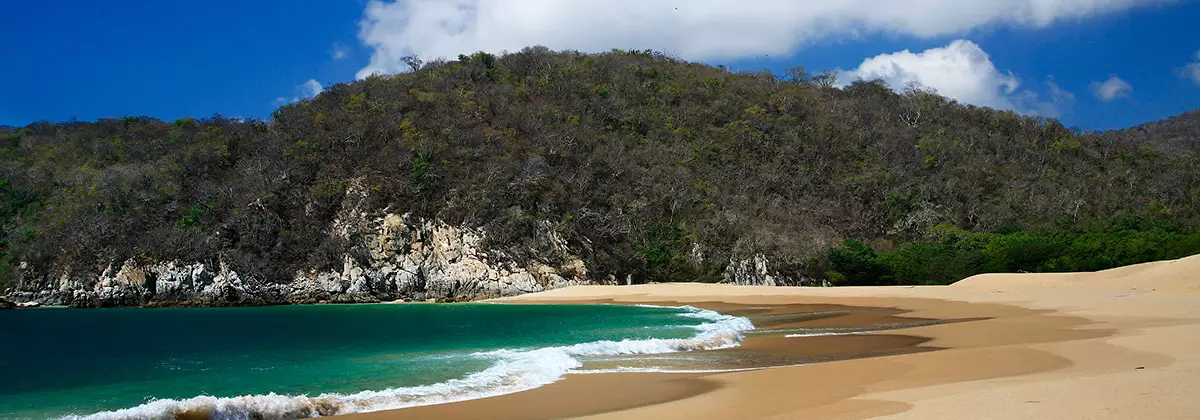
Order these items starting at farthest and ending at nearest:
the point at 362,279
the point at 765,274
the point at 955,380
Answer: the point at 765,274, the point at 362,279, the point at 955,380

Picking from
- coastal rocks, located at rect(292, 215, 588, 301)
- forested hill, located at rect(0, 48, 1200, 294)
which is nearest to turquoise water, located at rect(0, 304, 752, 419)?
coastal rocks, located at rect(292, 215, 588, 301)

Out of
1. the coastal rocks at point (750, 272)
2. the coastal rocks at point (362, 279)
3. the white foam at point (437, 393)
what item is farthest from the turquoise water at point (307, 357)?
the coastal rocks at point (750, 272)

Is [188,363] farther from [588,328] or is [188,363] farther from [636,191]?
[636,191]

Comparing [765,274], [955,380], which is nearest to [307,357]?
[955,380]

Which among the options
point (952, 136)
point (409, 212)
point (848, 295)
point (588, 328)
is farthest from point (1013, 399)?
point (952, 136)

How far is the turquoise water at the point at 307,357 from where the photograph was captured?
11.5 metres

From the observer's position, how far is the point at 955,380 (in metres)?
11.0

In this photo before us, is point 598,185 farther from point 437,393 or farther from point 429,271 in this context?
point 437,393

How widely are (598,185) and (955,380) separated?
47.7m

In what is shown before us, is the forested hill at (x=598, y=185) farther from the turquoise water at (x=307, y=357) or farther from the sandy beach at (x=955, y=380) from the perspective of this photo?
the sandy beach at (x=955, y=380)

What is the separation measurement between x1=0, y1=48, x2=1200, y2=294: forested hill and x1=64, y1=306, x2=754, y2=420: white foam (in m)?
32.2

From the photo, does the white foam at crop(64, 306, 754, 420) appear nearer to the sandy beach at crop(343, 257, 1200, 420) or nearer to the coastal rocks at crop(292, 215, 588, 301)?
the sandy beach at crop(343, 257, 1200, 420)

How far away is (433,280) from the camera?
4753cm

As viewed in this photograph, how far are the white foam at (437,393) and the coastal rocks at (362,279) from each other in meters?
30.3
